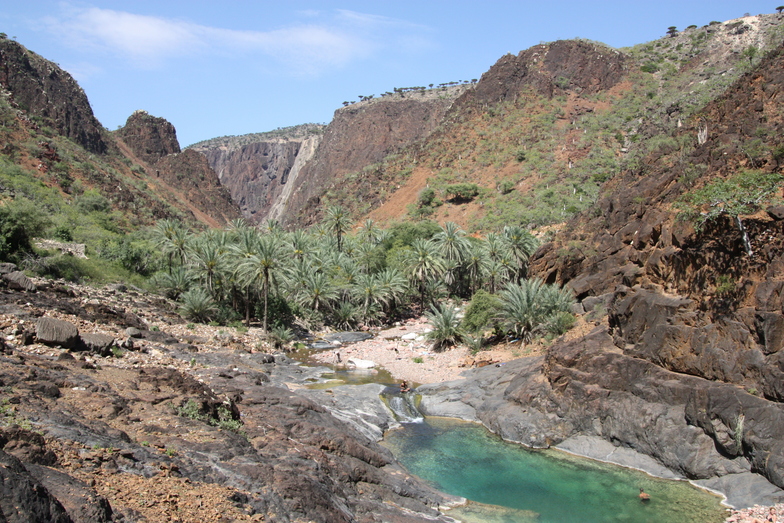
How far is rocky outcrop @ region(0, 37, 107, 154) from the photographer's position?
2745 inches

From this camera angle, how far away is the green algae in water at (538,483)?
11.9 m

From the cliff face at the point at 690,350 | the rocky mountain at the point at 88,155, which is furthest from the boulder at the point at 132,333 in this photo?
the rocky mountain at the point at 88,155

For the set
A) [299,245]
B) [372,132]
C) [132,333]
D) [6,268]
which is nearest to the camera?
[132,333]

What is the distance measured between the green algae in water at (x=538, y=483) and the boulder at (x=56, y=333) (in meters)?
9.66

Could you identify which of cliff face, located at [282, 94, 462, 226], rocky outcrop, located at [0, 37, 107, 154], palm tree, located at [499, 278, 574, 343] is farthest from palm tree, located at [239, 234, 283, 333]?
cliff face, located at [282, 94, 462, 226]

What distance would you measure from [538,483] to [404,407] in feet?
21.9

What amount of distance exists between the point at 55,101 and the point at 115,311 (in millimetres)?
69753

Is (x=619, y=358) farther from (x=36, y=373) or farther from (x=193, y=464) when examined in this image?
(x=36, y=373)

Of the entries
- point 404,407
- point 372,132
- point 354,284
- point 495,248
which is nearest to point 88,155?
point 354,284

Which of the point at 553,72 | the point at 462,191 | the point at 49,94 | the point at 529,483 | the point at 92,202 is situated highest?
the point at 553,72

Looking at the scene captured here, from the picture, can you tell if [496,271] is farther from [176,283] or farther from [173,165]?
[173,165]

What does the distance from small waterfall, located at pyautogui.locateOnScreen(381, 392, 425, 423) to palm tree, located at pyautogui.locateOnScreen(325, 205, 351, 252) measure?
31018mm

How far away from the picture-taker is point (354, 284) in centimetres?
4081

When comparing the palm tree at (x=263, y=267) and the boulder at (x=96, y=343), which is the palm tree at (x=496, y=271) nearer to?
the palm tree at (x=263, y=267)
